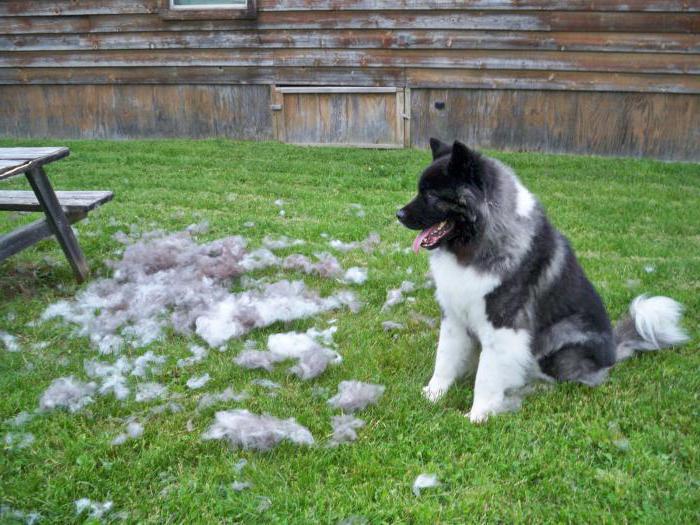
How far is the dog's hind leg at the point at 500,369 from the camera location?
2.91m

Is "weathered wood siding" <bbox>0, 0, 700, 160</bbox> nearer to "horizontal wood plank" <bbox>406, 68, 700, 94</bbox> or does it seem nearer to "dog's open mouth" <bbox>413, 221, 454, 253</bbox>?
"horizontal wood plank" <bbox>406, 68, 700, 94</bbox>

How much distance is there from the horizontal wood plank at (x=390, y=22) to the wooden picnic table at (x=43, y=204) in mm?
5051

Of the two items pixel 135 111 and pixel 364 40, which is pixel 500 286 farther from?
pixel 135 111

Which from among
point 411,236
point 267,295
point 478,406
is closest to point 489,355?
point 478,406

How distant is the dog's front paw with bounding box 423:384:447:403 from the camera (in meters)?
3.12

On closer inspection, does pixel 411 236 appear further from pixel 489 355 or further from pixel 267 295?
pixel 489 355

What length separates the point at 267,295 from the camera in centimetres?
413

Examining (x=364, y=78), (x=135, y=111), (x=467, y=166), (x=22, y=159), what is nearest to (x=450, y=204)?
(x=467, y=166)

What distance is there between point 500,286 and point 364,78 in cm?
649

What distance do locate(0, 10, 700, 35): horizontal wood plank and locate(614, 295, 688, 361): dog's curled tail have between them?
5.76m

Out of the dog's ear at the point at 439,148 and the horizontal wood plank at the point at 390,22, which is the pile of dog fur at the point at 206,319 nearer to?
the dog's ear at the point at 439,148

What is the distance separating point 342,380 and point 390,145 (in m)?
6.19

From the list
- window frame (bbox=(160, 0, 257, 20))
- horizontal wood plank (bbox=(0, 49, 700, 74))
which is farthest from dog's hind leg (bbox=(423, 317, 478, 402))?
window frame (bbox=(160, 0, 257, 20))

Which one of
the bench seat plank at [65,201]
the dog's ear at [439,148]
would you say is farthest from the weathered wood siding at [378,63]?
the dog's ear at [439,148]
